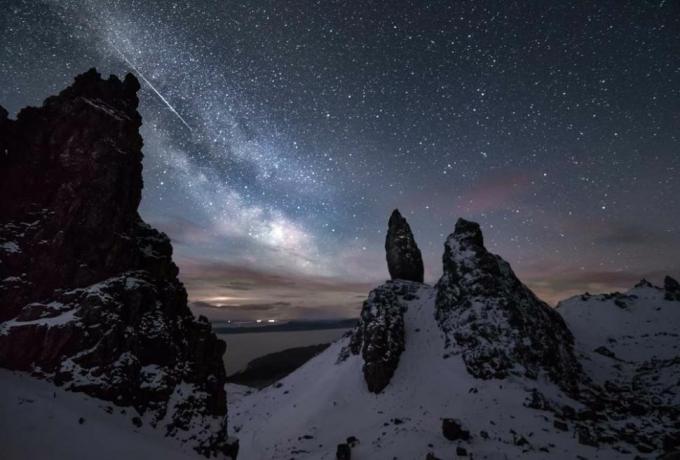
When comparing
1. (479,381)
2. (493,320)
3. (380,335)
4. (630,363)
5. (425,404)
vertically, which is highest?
(493,320)

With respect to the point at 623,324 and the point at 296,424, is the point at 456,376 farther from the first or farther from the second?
the point at 623,324

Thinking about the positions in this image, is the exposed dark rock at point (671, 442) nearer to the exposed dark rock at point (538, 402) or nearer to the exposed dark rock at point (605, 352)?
the exposed dark rock at point (538, 402)

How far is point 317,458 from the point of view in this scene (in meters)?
33.8

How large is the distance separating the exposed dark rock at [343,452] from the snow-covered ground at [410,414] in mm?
652

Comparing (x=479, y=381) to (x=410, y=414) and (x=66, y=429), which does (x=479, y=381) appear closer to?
(x=410, y=414)

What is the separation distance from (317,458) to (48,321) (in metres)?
26.6

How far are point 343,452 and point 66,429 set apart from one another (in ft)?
80.4

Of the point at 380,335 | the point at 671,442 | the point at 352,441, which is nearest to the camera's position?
the point at 671,442

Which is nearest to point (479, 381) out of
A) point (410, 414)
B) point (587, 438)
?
point (410, 414)

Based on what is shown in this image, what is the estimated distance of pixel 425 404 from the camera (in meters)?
39.9

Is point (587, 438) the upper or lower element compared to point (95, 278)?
lower

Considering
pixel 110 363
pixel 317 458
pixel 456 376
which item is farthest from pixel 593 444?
pixel 110 363

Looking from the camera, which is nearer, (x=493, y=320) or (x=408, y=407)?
(x=408, y=407)

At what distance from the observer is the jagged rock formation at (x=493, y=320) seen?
41.5 meters
